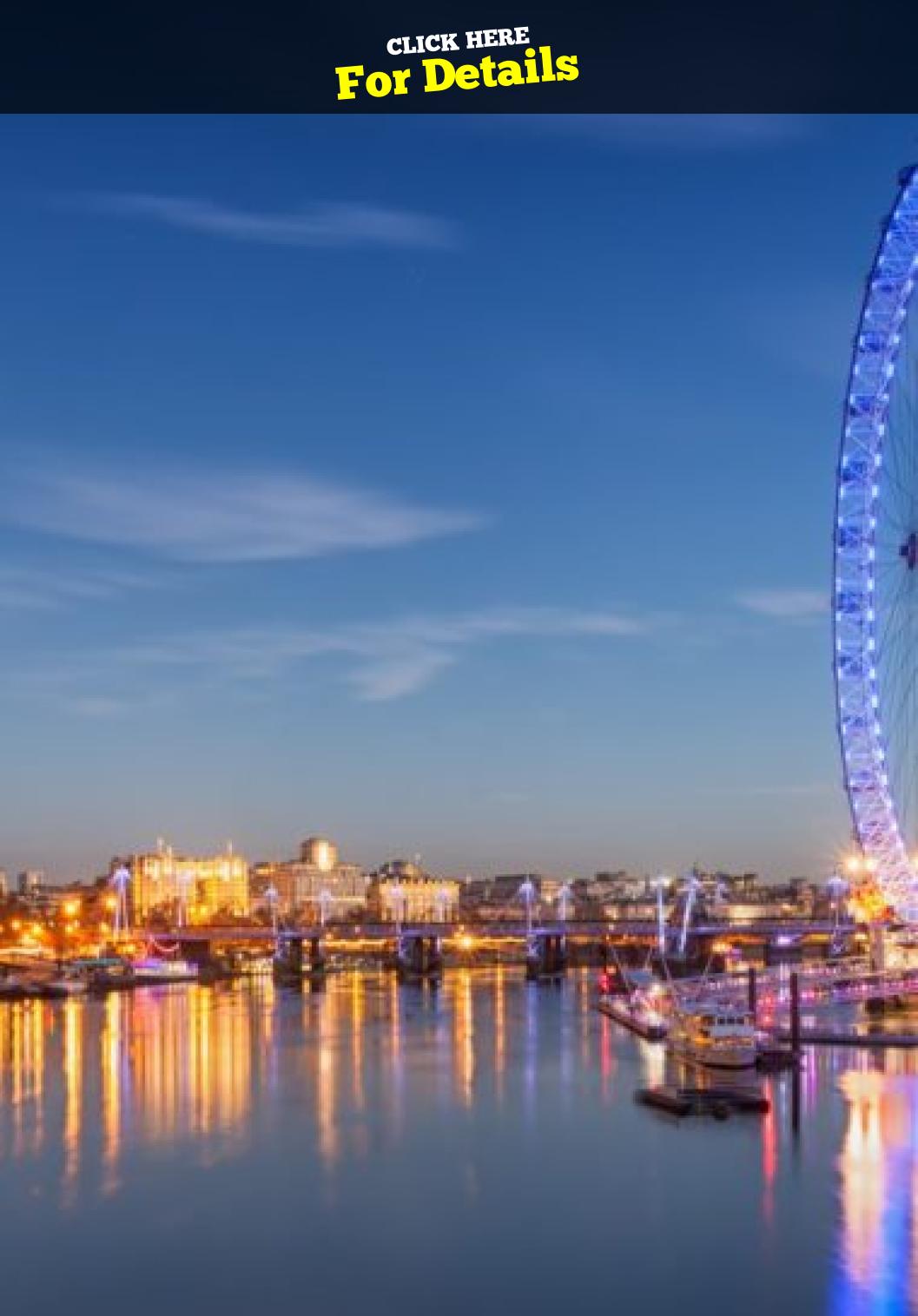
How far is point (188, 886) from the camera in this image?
17712cm

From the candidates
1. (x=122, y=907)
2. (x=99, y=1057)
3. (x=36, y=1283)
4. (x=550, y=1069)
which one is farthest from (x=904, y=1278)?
(x=122, y=907)

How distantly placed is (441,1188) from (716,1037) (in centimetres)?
1402

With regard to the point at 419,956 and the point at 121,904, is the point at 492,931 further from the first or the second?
the point at 121,904

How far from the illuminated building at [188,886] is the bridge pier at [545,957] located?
225 ft

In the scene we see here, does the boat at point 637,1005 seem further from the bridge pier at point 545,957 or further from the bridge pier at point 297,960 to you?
the bridge pier at point 297,960

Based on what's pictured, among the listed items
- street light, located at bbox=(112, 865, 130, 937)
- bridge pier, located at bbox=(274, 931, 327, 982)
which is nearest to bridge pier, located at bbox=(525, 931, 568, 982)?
bridge pier, located at bbox=(274, 931, 327, 982)

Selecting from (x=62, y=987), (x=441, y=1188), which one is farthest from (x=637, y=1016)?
(x=62, y=987)

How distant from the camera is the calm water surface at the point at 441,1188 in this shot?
2127 centimetres

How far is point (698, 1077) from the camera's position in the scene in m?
38.6

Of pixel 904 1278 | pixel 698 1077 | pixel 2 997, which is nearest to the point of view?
pixel 904 1278

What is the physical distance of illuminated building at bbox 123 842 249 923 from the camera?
175625mm

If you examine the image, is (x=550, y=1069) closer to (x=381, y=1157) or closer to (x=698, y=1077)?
(x=698, y=1077)

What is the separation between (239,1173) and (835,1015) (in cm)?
2812

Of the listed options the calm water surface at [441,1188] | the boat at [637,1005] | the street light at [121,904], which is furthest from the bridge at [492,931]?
the calm water surface at [441,1188]
